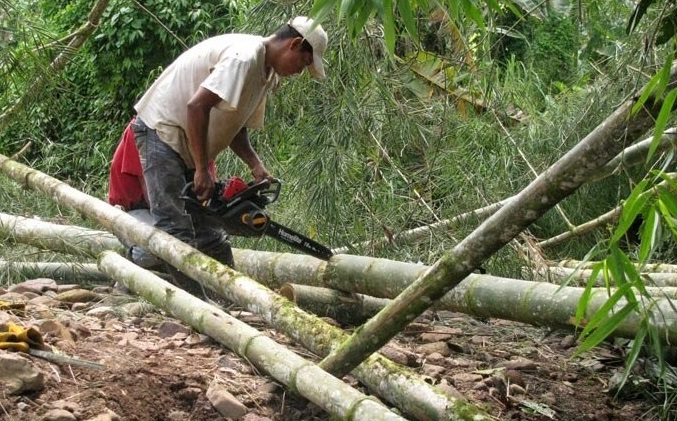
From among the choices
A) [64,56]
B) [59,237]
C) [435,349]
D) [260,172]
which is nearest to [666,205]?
[435,349]

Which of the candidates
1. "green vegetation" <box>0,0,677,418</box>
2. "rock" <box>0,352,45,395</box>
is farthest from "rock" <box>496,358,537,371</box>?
"rock" <box>0,352,45,395</box>

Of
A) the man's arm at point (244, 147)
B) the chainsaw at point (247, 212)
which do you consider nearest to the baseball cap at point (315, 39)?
the chainsaw at point (247, 212)

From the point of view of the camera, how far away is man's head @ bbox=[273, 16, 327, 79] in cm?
443

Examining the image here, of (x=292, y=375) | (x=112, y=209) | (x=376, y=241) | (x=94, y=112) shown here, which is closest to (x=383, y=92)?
(x=376, y=241)

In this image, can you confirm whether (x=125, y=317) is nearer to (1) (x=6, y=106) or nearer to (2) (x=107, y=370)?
(2) (x=107, y=370)

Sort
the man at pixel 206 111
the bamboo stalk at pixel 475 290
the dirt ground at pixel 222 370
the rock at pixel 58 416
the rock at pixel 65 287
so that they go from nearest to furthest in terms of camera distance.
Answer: the rock at pixel 58 416 → the dirt ground at pixel 222 370 → the bamboo stalk at pixel 475 290 → the man at pixel 206 111 → the rock at pixel 65 287

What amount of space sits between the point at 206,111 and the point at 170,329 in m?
1.08

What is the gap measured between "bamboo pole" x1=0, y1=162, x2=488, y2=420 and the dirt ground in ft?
0.72

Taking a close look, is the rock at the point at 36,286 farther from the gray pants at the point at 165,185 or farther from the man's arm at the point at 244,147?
the man's arm at the point at 244,147

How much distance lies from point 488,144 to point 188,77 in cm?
193

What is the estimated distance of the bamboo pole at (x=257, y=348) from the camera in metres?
2.84

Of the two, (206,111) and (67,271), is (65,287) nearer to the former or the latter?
(67,271)

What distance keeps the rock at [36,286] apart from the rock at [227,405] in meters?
1.80

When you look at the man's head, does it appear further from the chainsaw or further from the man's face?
the chainsaw
